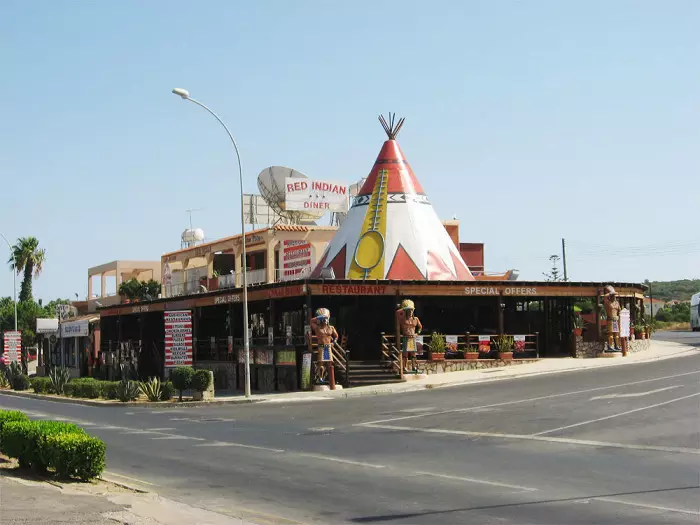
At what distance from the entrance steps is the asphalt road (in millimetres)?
4851

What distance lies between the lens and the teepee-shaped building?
42625mm

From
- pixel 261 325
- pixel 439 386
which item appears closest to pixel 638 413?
pixel 439 386

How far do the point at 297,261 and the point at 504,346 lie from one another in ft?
43.1

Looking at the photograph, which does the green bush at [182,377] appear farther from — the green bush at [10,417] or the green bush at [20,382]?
the green bush at [20,382]

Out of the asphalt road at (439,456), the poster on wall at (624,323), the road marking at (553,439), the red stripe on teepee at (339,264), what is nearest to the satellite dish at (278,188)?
the red stripe on teepee at (339,264)

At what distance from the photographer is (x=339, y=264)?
43.5 meters

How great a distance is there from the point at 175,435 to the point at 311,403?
903 centimetres

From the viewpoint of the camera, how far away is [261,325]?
48.2 metres

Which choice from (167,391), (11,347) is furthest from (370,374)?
(11,347)

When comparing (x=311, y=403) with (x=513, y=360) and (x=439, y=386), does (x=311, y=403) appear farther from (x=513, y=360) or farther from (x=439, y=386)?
(x=513, y=360)

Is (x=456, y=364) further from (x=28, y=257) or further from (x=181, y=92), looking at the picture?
(x=28, y=257)

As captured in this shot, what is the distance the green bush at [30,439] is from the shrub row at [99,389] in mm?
18637

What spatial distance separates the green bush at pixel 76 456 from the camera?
41.7 ft

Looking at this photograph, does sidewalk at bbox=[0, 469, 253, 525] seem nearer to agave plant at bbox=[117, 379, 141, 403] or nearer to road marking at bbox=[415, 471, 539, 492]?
road marking at bbox=[415, 471, 539, 492]
